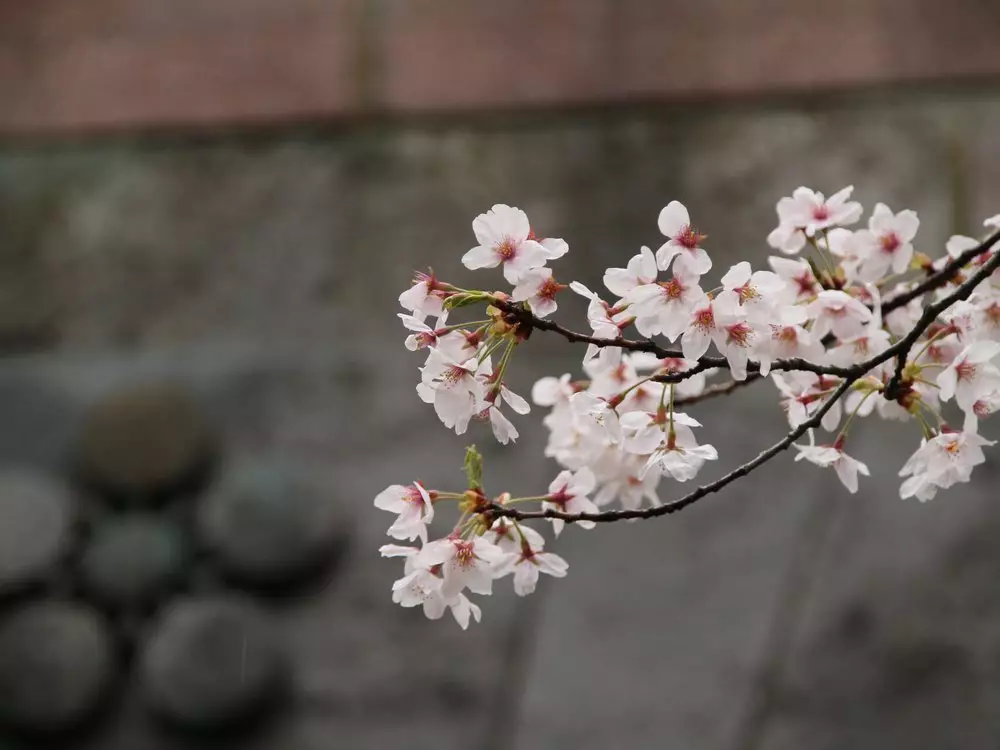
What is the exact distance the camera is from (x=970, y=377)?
58cm

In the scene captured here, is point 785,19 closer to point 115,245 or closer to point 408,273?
point 408,273

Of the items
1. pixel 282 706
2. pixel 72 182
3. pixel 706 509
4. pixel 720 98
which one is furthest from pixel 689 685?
pixel 72 182

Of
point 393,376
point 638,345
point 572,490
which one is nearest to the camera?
point 638,345

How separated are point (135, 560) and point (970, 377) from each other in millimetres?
994

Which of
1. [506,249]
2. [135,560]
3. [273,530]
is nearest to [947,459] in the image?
[506,249]

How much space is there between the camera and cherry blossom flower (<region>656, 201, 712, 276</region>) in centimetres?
55

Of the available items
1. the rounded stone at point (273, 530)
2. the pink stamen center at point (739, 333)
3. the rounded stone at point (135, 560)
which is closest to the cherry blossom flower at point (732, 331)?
the pink stamen center at point (739, 333)

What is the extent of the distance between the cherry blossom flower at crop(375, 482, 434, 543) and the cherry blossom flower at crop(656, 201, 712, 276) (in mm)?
174

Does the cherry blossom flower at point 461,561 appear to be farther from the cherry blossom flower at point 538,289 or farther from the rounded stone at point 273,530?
the rounded stone at point 273,530

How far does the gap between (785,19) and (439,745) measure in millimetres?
924

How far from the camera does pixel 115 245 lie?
4.63ft

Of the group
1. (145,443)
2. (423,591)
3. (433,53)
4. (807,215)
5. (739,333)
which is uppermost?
(433,53)

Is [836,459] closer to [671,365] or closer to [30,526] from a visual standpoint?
[671,365]

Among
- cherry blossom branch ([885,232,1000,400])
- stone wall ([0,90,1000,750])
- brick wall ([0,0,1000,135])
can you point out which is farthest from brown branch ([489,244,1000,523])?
brick wall ([0,0,1000,135])
